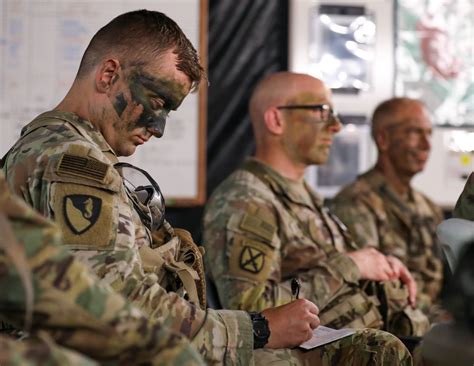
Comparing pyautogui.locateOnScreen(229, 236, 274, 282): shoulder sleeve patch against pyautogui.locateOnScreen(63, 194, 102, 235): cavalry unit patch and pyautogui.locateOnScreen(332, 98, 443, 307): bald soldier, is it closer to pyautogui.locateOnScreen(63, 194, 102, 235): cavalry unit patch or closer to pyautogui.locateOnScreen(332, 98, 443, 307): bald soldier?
pyautogui.locateOnScreen(332, 98, 443, 307): bald soldier

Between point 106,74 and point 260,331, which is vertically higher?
point 106,74

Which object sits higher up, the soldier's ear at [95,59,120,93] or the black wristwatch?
the soldier's ear at [95,59,120,93]

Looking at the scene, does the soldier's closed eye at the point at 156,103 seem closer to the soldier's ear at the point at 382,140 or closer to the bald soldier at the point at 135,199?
the bald soldier at the point at 135,199

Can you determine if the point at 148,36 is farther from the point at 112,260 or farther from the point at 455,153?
the point at 455,153

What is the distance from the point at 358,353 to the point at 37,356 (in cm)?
161

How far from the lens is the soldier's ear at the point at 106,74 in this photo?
8.66 ft

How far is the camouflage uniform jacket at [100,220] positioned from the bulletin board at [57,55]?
249 cm

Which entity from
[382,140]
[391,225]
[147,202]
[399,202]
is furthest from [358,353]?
[382,140]

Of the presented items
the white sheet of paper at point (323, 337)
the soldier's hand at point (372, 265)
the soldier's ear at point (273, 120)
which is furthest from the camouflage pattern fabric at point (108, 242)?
the soldier's ear at point (273, 120)

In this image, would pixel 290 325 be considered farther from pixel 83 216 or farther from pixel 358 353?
pixel 83 216

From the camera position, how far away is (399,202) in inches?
189

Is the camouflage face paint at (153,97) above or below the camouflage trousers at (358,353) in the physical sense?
above

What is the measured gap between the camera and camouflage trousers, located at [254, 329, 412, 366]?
2.87 m

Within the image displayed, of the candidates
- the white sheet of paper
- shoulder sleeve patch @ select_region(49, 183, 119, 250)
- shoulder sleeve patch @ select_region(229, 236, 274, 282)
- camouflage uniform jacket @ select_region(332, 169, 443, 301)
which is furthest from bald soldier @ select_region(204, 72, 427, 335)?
shoulder sleeve patch @ select_region(49, 183, 119, 250)
